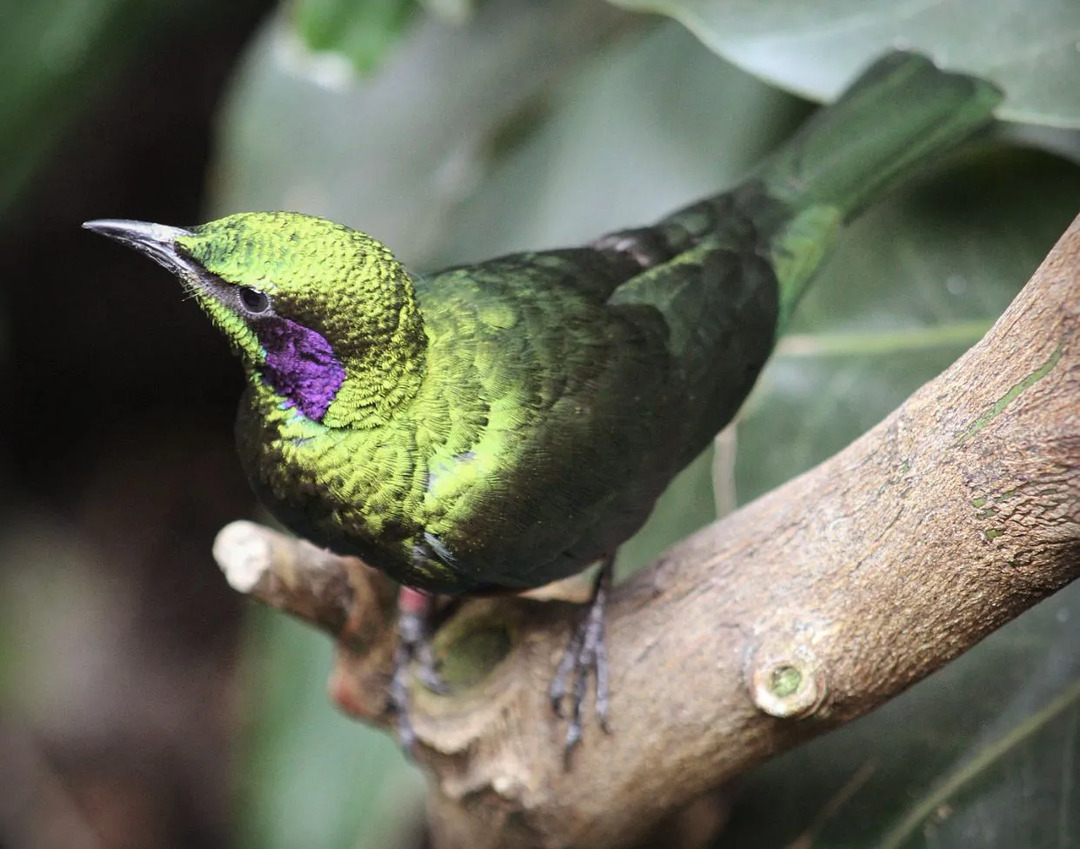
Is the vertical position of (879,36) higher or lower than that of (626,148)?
higher

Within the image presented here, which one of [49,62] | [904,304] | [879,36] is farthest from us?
[49,62]

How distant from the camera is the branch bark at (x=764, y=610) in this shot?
1.22 m

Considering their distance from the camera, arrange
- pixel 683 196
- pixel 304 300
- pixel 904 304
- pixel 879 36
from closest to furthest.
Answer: pixel 304 300 < pixel 879 36 < pixel 904 304 < pixel 683 196

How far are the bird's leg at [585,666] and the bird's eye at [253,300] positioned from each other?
0.68m

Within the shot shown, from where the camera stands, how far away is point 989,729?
1.82 meters

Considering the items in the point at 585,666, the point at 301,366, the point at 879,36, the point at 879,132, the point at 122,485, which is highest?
the point at 879,36

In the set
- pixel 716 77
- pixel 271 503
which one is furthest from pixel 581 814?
pixel 716 77

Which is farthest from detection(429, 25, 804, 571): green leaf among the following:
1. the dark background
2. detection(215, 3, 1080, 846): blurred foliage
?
→ the dark background

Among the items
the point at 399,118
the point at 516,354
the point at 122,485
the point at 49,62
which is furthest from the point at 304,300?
the point at 122,485

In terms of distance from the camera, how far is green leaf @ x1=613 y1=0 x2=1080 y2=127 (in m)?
1.81

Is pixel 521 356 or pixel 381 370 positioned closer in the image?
pixel 381 370

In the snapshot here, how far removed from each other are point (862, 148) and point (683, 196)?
0.54 m

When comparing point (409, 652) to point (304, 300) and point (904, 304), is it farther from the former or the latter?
point (904, 304)

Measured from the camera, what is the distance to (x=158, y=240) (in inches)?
53.3
